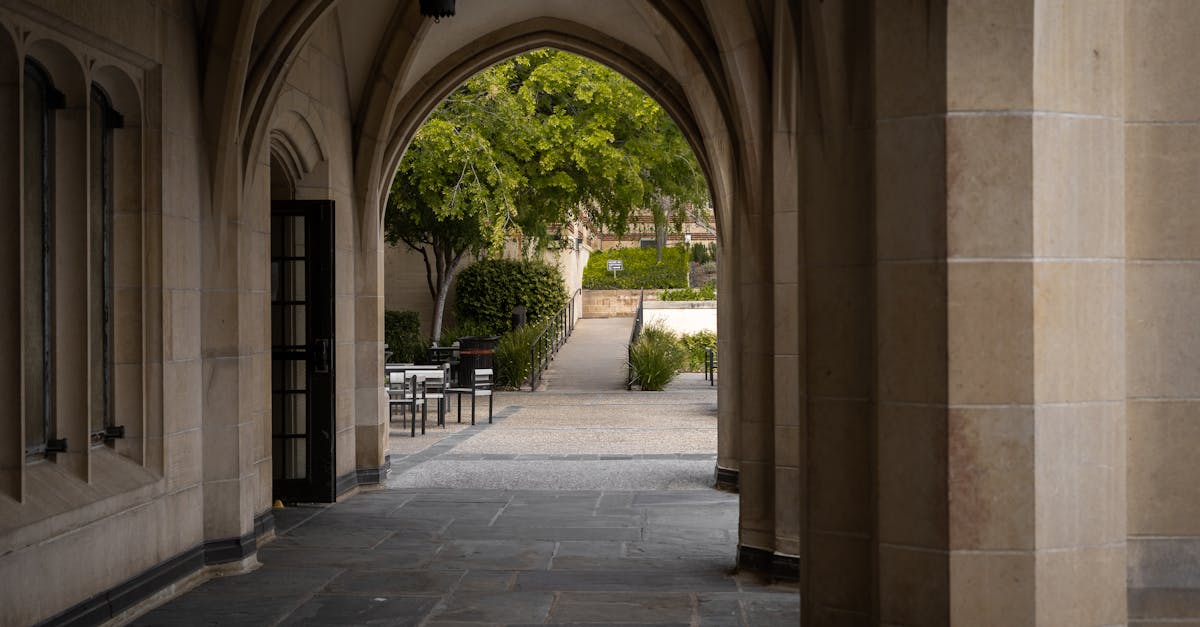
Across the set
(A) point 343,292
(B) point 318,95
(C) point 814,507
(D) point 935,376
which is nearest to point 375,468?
(A) point 343,292

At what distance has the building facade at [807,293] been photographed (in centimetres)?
355

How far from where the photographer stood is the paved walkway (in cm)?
615

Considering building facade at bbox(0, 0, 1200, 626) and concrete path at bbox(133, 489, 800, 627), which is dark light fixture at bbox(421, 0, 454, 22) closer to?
building facade at bbox(0, 0, 1200, 626)

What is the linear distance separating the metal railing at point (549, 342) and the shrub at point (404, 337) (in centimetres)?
209

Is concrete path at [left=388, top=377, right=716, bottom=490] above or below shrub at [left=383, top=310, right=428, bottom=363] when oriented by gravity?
below

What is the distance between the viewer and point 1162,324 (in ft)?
12.7

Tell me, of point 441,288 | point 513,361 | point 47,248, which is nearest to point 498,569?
point 47,248

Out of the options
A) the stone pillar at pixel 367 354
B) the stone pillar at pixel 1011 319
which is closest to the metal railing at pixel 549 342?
the stone pillar at pixel 367 354

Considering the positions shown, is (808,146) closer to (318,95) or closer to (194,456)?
(194,456)

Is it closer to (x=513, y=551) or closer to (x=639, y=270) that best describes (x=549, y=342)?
(x=513, y=551)

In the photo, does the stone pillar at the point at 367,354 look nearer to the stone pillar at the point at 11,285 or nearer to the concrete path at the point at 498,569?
the concrete path at the point at 498,569

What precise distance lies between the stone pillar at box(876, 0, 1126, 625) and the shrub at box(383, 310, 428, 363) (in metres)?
19.1

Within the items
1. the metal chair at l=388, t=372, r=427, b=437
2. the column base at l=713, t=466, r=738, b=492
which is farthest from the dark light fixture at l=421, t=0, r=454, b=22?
the metal chair at l=388, t=372, r=427, b=437

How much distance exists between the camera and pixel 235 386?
24.1 feet
